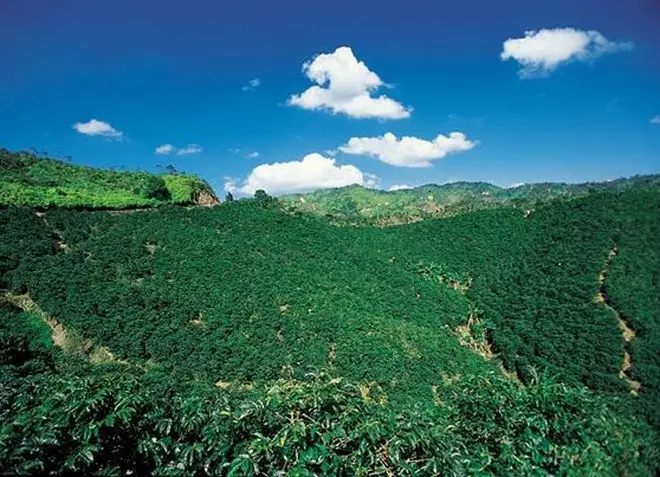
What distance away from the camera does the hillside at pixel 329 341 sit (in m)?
8.84

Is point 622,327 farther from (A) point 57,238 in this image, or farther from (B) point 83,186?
(B) point 83,186

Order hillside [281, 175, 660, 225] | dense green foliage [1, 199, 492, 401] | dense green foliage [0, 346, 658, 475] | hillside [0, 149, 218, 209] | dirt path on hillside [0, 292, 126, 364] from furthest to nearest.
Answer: hillside [281, 175, 660, 225] → hillside [0, 149, 218, 209] → dense green foliage [1, 199, 492, 401] → dirt path on hillside [0, 292, 126, 364] → dense green foliage [0, 346, 658, 475]

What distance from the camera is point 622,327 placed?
92.7 feet

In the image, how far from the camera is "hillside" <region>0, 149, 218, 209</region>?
36.4 m

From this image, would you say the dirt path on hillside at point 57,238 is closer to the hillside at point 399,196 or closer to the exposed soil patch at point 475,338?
the exposed soil patch at point 475,338

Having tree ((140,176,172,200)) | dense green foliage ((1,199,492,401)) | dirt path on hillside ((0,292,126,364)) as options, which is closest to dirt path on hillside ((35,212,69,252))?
dense green foliage ((1,199,492,401))

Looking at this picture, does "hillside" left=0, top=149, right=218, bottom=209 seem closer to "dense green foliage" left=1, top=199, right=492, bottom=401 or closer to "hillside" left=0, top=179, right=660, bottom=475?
"hillside" left=0, top=179, right=660, bottom=475

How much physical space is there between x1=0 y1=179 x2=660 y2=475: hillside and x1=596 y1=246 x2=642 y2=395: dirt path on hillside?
0.13 meters

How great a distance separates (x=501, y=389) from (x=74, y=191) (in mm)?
42151

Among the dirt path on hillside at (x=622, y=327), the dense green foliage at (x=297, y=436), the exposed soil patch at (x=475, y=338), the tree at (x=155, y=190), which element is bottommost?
the exposed soil patch at (x=475, y=338)

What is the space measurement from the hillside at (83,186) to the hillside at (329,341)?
7.06ft

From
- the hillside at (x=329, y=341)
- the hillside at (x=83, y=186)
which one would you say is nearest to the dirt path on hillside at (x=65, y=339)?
the hillside at (x=329, y=341)

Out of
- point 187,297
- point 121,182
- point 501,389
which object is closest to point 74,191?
point 121,182

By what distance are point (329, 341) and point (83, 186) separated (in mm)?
31886
